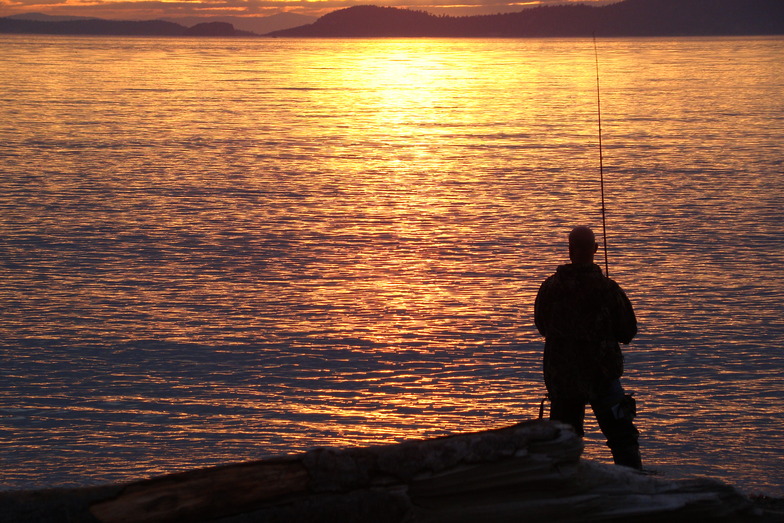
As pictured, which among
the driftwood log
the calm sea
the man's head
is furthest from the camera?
the calm sea

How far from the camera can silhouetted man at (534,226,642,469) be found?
4707 mm

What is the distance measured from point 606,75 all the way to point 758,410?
5242cm

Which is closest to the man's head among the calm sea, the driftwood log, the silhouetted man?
the silhouetted man

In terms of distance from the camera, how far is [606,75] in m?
57.8

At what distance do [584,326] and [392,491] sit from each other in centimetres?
153

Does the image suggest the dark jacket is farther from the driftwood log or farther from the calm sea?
the driftwood log

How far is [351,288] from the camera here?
11.4 metres

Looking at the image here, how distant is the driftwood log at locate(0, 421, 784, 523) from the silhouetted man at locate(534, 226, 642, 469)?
3.62ft

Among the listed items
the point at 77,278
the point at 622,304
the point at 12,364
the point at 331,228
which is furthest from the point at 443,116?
the point at 622,304

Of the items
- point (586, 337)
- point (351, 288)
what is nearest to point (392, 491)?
point (586, 337)

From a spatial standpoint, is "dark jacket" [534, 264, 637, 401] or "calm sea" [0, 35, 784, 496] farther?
"calm sea" [0, 35, 784, 496]

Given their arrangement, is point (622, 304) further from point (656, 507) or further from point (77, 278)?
point (77, 278)

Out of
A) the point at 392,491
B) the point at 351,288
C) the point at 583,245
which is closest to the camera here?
the point at 392,491

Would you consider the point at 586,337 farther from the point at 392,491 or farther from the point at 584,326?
the point at 392,491
